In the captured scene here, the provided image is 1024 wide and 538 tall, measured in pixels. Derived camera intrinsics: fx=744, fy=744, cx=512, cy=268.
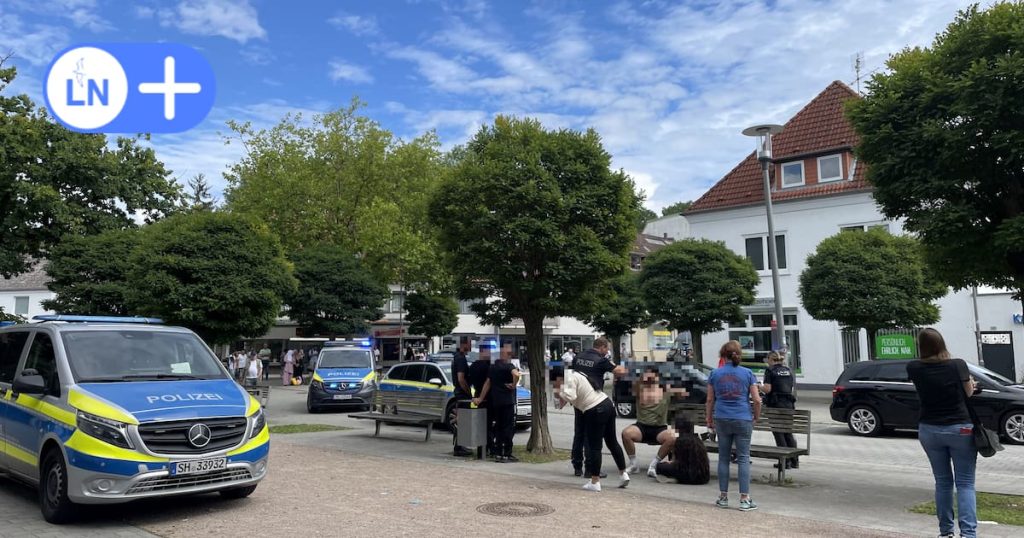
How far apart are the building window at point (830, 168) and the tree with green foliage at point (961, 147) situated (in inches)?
969

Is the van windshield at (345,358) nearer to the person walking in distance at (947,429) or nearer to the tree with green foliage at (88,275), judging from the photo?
the tree with green foliage at (88,275)

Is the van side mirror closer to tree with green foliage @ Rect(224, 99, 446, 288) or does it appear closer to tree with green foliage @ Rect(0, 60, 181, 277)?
tree with green foliage @ Rect(0, 60, 181, 277)

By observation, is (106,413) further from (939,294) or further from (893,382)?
(939,294)

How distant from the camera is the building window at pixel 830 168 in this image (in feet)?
106

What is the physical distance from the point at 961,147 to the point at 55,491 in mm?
10322

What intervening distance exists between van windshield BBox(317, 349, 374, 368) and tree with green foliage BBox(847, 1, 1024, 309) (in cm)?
1685

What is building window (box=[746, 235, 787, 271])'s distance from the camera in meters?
33.8

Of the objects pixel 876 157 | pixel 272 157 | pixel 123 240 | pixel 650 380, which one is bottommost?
pixel 650 380

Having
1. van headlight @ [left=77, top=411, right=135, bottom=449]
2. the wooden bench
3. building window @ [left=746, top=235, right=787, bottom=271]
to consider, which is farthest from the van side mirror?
building window @ [left=746, top=235, right=787, bottom=271]

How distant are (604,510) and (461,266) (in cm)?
529

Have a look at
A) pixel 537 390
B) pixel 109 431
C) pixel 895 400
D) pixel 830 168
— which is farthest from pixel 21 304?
pixel 895 400

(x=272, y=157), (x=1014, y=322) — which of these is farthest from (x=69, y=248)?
(x=1014, y=322)

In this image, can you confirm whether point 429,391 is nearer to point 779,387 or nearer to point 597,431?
point 779,387

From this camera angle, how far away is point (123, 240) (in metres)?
27.5
